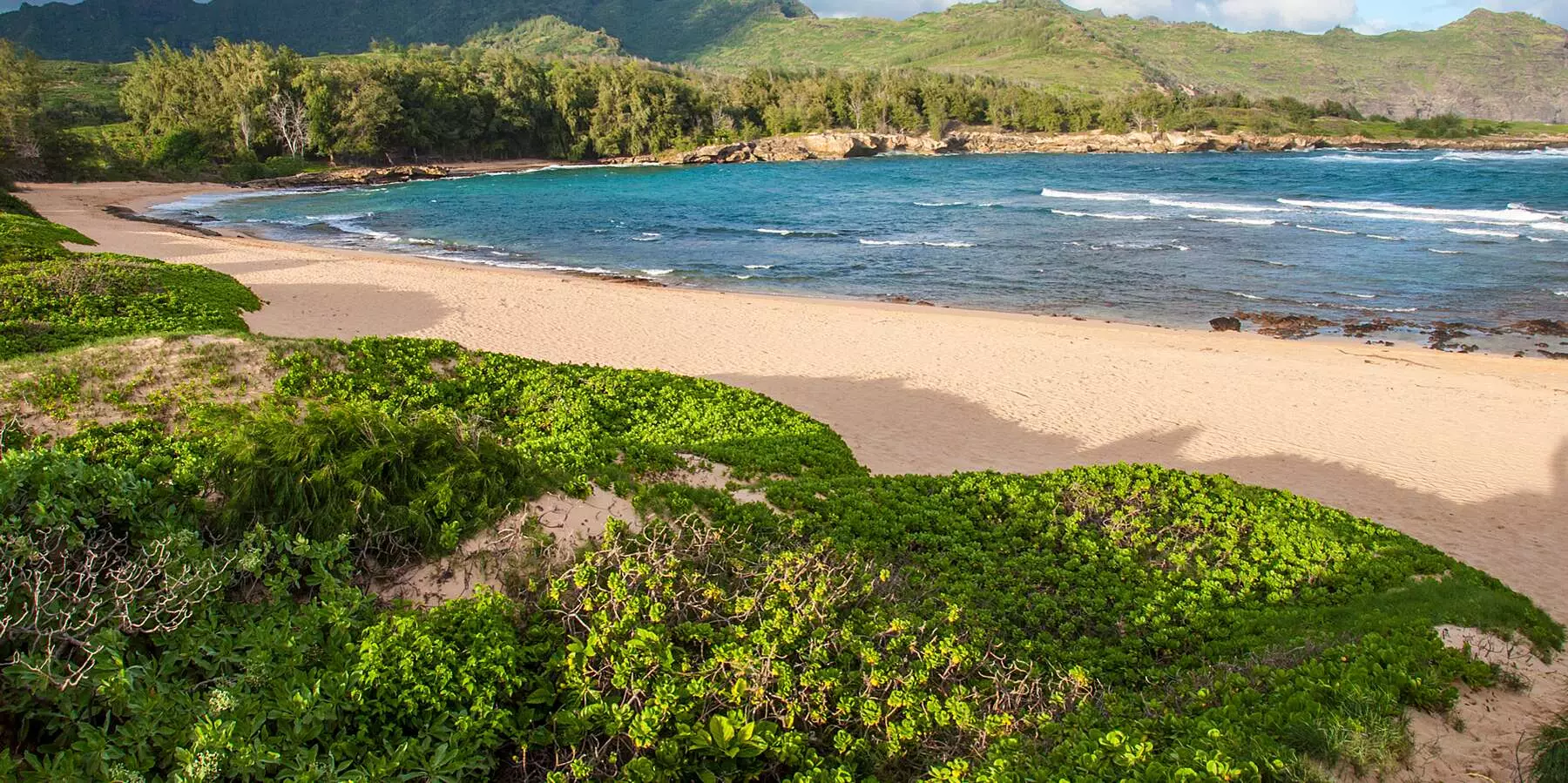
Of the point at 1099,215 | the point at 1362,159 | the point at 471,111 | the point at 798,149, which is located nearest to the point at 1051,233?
the point at 1099,215

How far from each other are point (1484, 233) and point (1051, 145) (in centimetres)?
7391

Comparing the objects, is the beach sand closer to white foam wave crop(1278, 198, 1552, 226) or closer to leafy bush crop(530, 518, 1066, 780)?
leafy bush crop(530, 518, 1066, 780)

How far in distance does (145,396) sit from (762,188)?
5909 cm

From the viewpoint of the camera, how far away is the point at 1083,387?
14578 millimetres

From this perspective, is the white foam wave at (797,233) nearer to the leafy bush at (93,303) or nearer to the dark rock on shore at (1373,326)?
the dark rock on shore at (1373,326)

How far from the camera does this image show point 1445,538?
9.18 metres

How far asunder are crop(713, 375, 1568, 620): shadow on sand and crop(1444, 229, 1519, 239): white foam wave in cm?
2979

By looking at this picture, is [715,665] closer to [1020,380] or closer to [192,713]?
[192,713]

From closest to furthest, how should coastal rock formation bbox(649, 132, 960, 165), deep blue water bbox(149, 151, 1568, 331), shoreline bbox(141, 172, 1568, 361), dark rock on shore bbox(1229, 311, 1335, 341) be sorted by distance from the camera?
shoreline bbox(141, 172, 1568, 361) → dark rock on shore bbox(1229, 311, 1335, 341) → deep blue water bbox(149, 151, 1568, 331) → coastal rock formation bbox(649, 132, 960, 165)

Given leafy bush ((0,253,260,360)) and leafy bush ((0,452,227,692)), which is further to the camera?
leafy bush ((0,253,260,360))

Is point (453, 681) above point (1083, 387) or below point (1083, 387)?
above

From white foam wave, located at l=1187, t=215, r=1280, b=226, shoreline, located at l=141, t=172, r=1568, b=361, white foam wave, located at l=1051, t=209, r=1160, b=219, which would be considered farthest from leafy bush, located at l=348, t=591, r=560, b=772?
white foam wave, located at l=1051, t=209, r=1160, b=219

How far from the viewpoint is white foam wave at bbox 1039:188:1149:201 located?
170 ft

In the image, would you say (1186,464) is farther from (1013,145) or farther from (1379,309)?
(1013,145)
